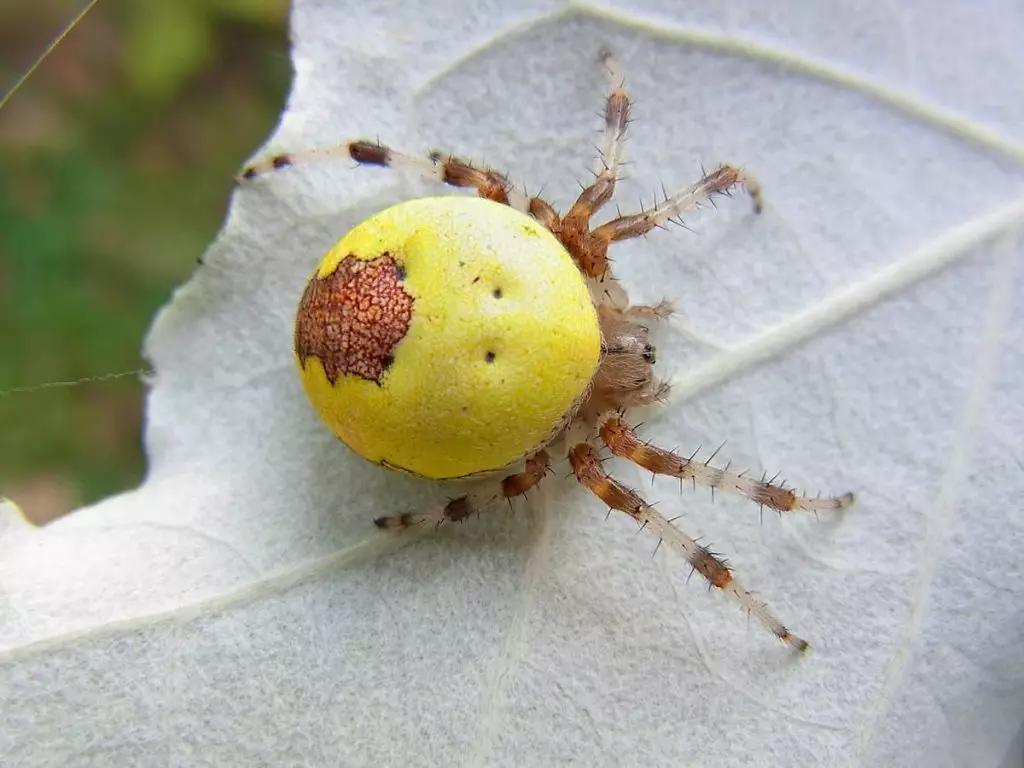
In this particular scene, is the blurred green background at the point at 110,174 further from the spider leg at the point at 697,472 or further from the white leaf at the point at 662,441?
the spider leg at the point at 697,472

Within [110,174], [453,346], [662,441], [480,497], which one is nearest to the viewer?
[453,346]

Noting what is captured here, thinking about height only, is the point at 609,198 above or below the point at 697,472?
above

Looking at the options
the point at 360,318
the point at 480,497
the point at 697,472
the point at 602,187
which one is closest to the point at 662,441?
the point at 697,472

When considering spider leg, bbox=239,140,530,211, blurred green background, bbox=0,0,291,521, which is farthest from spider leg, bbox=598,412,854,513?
blurred green background, bbox=0,0,291,521

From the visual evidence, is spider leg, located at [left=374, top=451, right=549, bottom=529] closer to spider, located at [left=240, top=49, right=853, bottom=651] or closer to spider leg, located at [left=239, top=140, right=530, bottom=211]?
spider, located at [left=240, top=49, right=853, bottom=651]

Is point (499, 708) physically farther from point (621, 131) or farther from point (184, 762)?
point (621, 131)

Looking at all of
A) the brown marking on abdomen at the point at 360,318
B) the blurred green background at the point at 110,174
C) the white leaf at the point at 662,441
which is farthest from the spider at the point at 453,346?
the blurred green background at the point at 110,174

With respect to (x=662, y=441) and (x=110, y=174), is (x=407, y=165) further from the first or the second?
(x=110, y=174)
